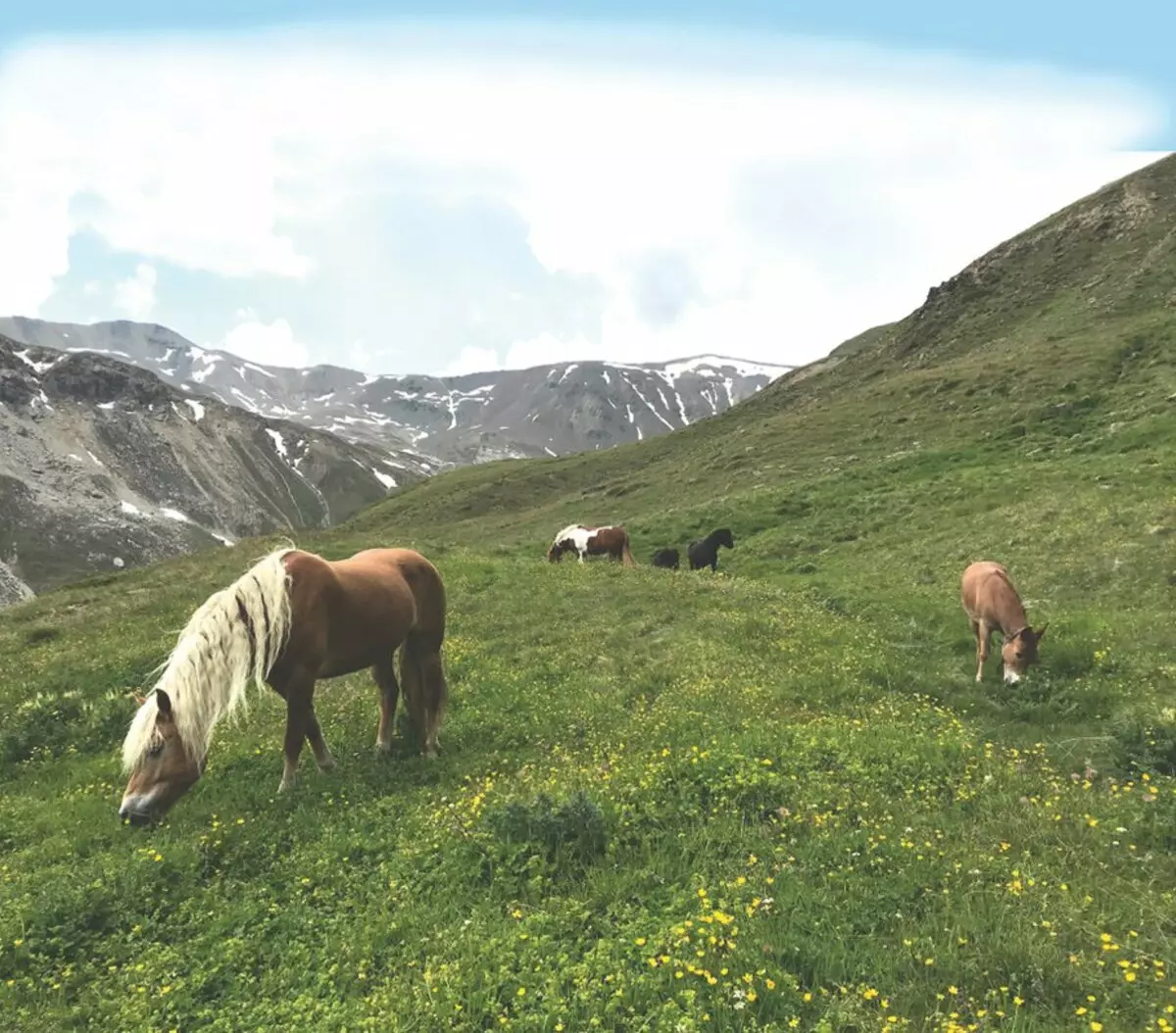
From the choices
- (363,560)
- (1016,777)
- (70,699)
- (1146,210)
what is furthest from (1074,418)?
(1146,210)

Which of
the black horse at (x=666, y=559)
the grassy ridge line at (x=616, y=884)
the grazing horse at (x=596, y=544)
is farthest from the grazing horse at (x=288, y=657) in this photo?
the grazing horse at (x=596, y=544)

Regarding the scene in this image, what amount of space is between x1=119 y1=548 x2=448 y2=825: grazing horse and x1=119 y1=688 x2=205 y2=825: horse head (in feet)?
0.04

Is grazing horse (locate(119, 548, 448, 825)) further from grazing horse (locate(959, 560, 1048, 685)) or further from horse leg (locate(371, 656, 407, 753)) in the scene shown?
grazing horse (locate(959, 560, 1048, 685))

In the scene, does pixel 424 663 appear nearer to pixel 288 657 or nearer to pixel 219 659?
pixel 288 657

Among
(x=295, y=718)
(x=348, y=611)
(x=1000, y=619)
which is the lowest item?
(x=1000, y=619)

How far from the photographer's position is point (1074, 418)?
3594 cm

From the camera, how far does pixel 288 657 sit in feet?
31.9

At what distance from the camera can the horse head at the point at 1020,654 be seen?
13555 mm

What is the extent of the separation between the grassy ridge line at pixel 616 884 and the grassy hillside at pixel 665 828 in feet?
0.11

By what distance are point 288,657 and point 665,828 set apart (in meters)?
5.19

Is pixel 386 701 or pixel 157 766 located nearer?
pixel 157 766

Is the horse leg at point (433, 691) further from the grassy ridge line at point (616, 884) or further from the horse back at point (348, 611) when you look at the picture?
the horse back at point (348, 611)

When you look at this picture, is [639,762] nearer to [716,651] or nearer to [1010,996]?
[1010,996]

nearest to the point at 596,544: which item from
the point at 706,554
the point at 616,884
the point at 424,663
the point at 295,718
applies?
the point at 706,554
